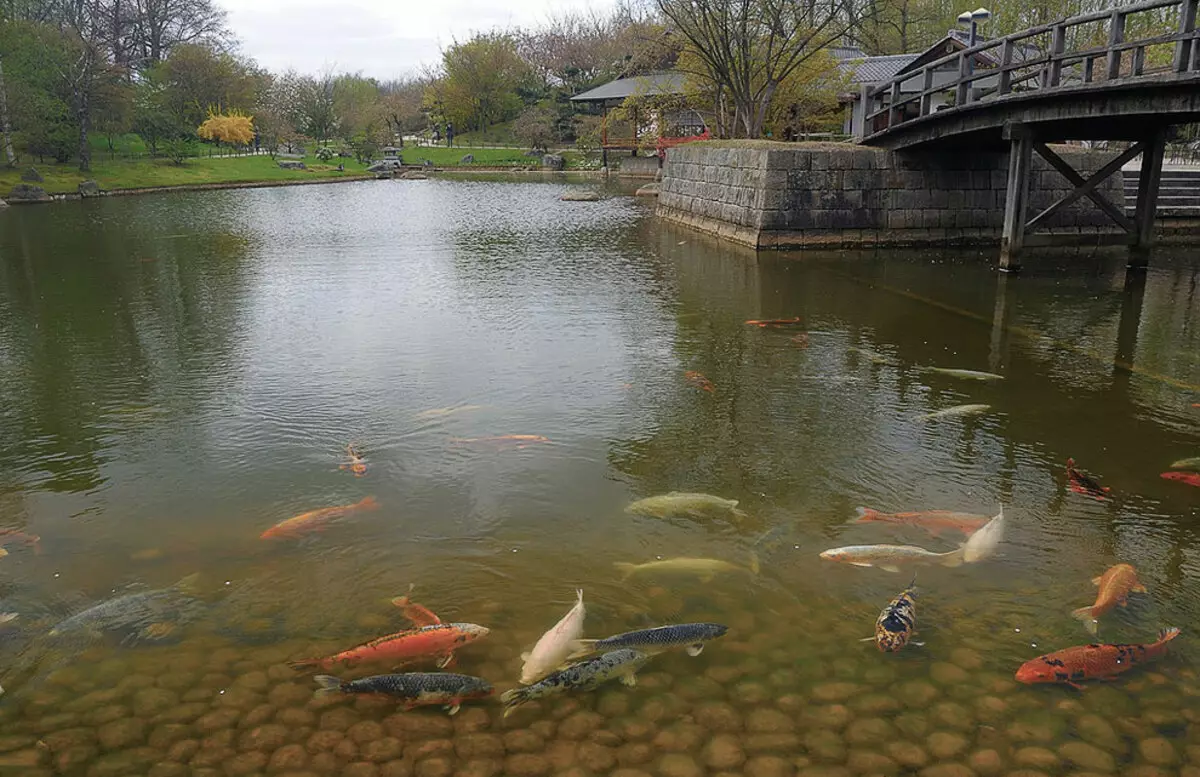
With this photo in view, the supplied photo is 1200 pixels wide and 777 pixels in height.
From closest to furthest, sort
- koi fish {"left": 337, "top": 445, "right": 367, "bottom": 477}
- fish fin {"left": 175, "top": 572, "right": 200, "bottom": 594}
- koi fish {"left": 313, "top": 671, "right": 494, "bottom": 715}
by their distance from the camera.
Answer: koi fish {"left": 313, "top": 671, "right": 494, "bottom": 715} → fish fin {"left": 175, "top": 572, "right": 200, "bottom": 594} → koi fish {"left": 337, "top": 445, "right": 367, "bottom": 477}

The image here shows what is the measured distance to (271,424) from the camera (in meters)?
7.72

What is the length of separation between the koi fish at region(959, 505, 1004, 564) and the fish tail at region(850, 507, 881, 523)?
0.62 metres

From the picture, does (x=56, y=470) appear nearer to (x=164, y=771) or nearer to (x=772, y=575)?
(x=164, y=771)

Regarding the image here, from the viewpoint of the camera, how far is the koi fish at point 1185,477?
6.31m

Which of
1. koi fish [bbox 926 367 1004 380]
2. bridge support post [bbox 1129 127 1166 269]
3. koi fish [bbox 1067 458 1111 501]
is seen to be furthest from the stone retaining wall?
koi fish [bbox 1067 458 1111 501]

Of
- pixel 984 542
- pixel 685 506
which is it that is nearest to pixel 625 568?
pixel 685 506

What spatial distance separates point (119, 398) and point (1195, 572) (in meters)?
9.16

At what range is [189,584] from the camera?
16.7 feet

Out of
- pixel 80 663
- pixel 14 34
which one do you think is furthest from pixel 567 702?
pixel 14 34

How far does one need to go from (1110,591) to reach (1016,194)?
39.1 ft

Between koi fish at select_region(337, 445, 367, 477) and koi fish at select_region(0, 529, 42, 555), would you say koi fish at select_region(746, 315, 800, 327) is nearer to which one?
koi fish at select_region(337, 445, 367, 477)

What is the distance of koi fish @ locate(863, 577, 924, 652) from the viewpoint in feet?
14.4

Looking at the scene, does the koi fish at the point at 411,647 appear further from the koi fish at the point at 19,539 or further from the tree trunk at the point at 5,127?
the tree trunk at the point at 5,127

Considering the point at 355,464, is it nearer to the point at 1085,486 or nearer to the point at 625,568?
the point at 625,568
